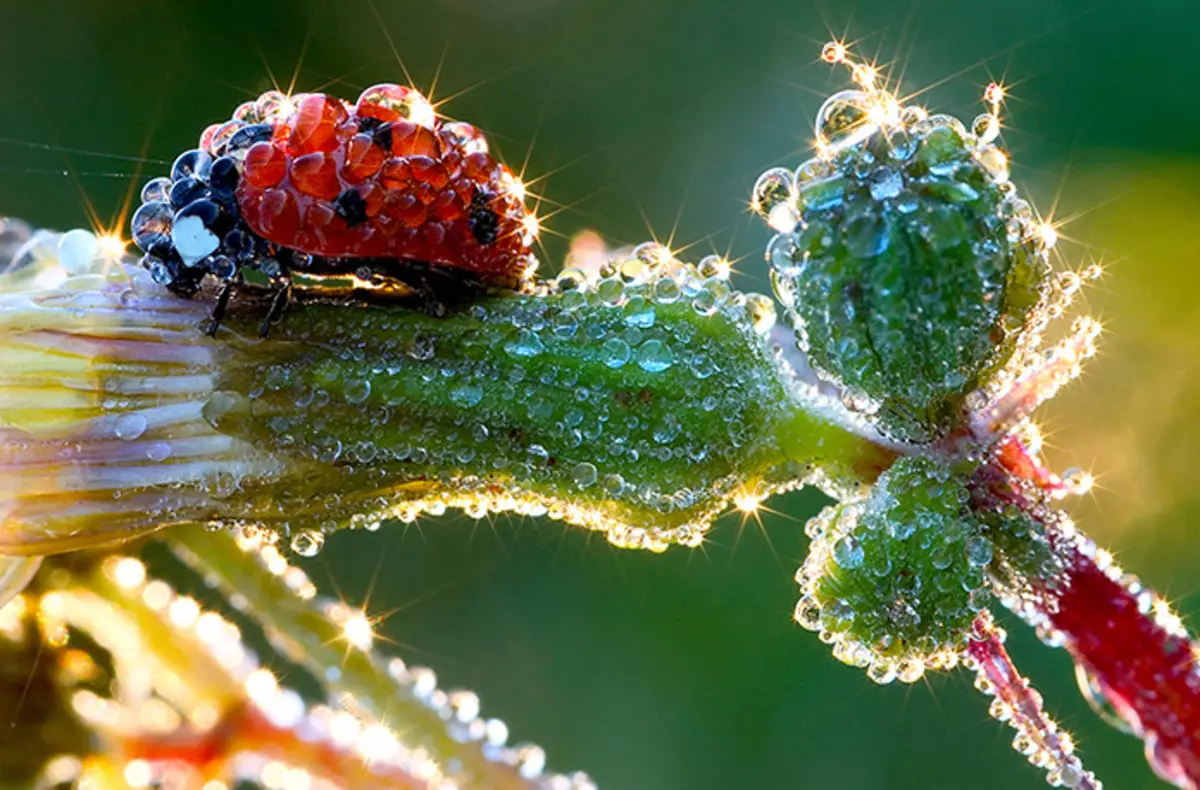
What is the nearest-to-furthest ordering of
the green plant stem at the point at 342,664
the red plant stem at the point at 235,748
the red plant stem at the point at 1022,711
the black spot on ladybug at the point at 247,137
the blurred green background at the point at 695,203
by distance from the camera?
the red plant stem at the point at 1022,711 < the black spot on ladybug at the point at 247,137 < the green plant stem at the point at 342,664 < the red plant stem at the point at 235,748 < the blurred green background at the point at 695,203

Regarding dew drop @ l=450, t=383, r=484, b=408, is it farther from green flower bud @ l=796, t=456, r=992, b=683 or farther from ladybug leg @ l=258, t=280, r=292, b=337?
green flower bud @ l=796, t=456, r=992, b=683

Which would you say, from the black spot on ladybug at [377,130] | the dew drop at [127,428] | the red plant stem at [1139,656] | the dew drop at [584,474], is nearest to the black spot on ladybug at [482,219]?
the black spot on ladybug at [377,130]

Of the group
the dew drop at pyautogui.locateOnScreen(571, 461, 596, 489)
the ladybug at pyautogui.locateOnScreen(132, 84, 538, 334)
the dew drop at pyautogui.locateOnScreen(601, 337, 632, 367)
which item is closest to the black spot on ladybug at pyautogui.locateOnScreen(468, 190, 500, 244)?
the ladybug at pyautogui.locateOnScreen(132, 84, 538, 334)

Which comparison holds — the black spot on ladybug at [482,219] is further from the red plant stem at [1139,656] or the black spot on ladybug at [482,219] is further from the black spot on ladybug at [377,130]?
the red plant stem at [1139,656]

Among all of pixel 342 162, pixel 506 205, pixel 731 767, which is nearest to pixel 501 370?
pixel 506 205

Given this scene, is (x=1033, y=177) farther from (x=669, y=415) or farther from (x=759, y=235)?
(x=669, y=415)

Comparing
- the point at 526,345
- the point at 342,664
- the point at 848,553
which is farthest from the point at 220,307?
the point at 848,553

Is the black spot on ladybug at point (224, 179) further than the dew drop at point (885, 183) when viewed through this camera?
Yes
